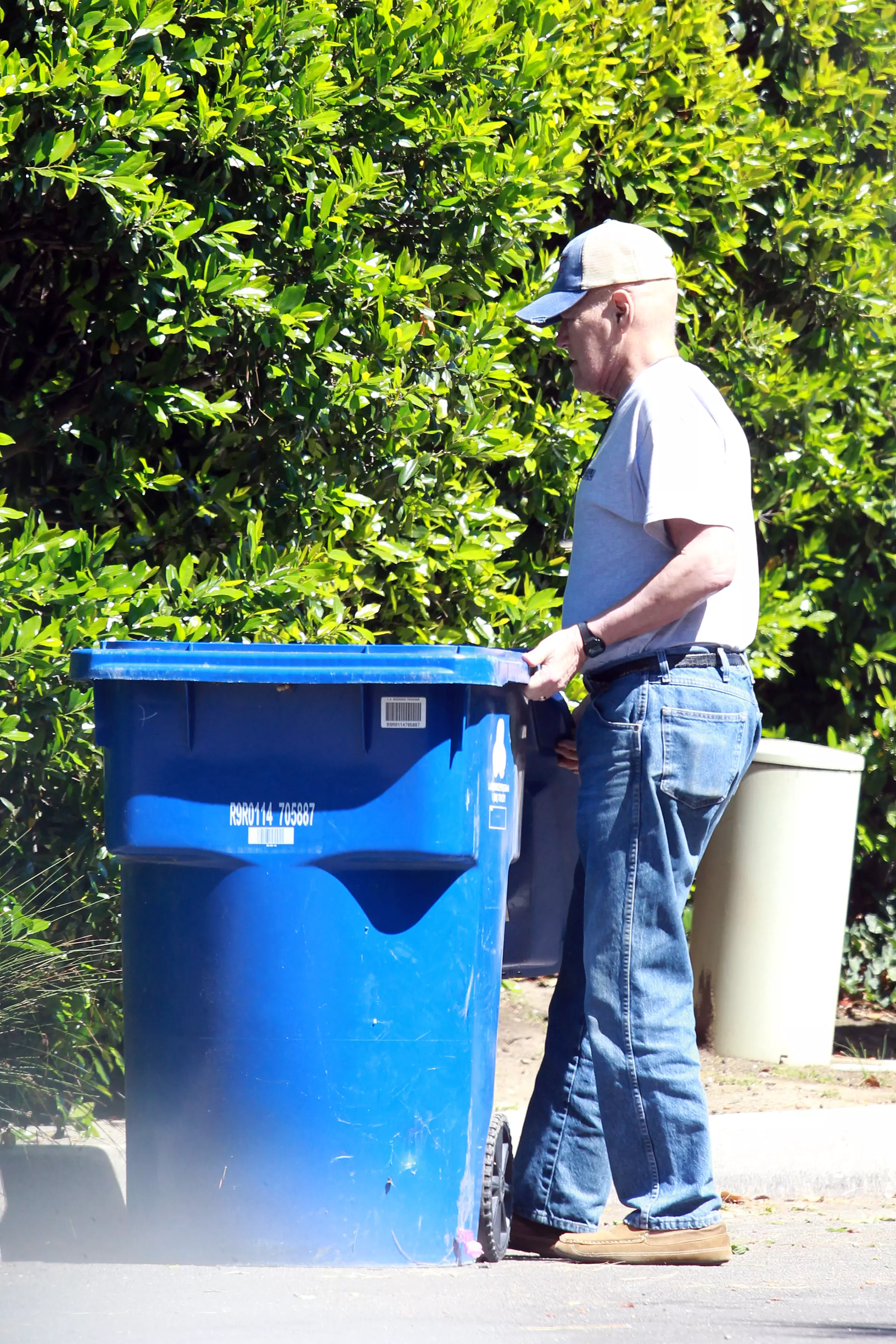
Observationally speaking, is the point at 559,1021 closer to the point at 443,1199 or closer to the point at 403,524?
the point at 443,1199

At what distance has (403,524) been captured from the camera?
4.40 m

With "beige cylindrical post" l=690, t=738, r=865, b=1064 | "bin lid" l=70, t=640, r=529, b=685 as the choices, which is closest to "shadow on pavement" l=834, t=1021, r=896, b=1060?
"beige cylindrical post" l=690, t=738, r=865, b=1064

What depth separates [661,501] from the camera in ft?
10.1

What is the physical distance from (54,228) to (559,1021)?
2253 millimetres

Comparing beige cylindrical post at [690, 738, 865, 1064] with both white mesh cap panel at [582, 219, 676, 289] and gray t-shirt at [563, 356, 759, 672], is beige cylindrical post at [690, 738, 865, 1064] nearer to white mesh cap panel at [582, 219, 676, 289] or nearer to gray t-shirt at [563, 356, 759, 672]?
gray t-shirt at [563, 356, 759, 672]

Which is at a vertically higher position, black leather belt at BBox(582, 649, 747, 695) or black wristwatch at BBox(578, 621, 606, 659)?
black wristwatch at BBox(578, 621, 606, 659)

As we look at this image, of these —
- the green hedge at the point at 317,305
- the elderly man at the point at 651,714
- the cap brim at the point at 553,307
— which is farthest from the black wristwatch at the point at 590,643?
the green hedge at the point at 317,305

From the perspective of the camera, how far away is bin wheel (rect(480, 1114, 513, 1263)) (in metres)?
3.17

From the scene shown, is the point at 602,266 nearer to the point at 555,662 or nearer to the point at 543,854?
the point at 555,662

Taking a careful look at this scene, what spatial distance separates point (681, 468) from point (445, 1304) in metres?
1.62

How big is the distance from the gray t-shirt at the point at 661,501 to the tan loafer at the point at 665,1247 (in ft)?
3.76

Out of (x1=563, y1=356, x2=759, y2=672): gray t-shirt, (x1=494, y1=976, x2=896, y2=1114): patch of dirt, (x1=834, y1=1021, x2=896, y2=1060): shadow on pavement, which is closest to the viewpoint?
(x1=563, y1=356, x2=759, y2=672): gray t-shirt

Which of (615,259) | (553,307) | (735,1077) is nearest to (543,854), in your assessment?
(553,307)

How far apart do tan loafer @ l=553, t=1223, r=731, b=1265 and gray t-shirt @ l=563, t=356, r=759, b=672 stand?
1146mm
